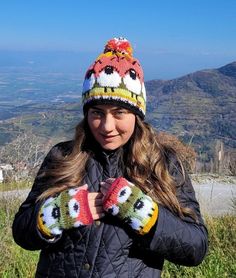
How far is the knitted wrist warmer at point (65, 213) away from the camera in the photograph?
1.80 meters

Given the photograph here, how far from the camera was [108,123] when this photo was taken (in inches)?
76.5

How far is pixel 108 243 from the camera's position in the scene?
1.88 metres

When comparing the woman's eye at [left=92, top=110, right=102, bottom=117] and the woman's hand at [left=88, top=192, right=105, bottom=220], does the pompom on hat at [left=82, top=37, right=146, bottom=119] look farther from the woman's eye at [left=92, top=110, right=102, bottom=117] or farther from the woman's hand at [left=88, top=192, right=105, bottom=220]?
the woman's hand at [left=88, top=192, right=105, bottom=220]

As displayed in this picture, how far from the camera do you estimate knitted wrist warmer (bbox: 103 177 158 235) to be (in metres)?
1.75

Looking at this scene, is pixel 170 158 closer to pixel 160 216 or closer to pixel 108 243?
pixel 160 216

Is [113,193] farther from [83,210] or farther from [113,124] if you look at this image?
[113,124]

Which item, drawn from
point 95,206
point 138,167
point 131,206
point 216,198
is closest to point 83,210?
point 95,206

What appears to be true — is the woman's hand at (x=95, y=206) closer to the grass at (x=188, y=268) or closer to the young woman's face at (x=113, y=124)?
the young woman's face at (x=113, y=124)

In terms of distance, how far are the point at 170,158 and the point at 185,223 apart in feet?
1.05

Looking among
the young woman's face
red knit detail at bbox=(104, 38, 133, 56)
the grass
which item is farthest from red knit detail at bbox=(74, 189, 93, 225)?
the grass

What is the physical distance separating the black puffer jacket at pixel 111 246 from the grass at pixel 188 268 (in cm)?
185

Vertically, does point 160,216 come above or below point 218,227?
above

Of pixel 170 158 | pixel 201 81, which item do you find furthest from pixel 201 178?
pixel 201 81

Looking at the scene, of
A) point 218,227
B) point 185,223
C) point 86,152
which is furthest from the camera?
point 218,227
